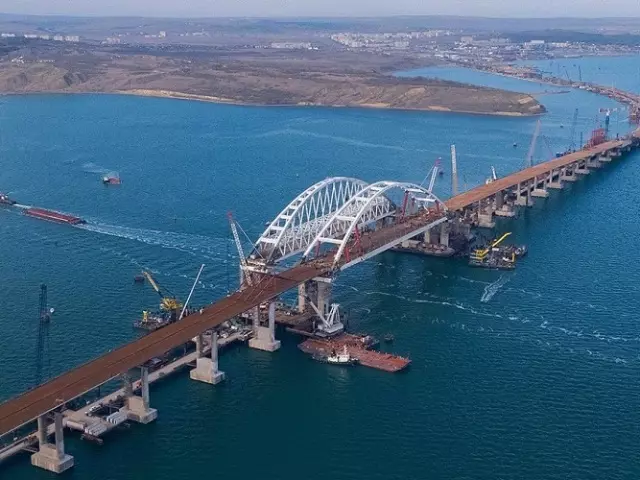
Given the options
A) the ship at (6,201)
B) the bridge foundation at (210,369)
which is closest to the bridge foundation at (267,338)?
the bridge foundation at (210,369)

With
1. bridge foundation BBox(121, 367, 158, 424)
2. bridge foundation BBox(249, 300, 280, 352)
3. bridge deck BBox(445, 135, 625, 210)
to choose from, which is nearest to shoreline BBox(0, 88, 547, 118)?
bridge deck BBox(445, 135, 625, 210)

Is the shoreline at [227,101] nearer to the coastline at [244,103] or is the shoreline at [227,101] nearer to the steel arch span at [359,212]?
the coastline at [244,103]

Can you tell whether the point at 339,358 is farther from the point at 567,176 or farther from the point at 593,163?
the point at 593,163

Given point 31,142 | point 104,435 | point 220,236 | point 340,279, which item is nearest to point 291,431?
point 104,435

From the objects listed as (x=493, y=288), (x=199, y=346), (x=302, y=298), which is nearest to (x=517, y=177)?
(x=493, y=288)

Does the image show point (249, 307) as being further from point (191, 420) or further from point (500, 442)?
point (500, 442)
